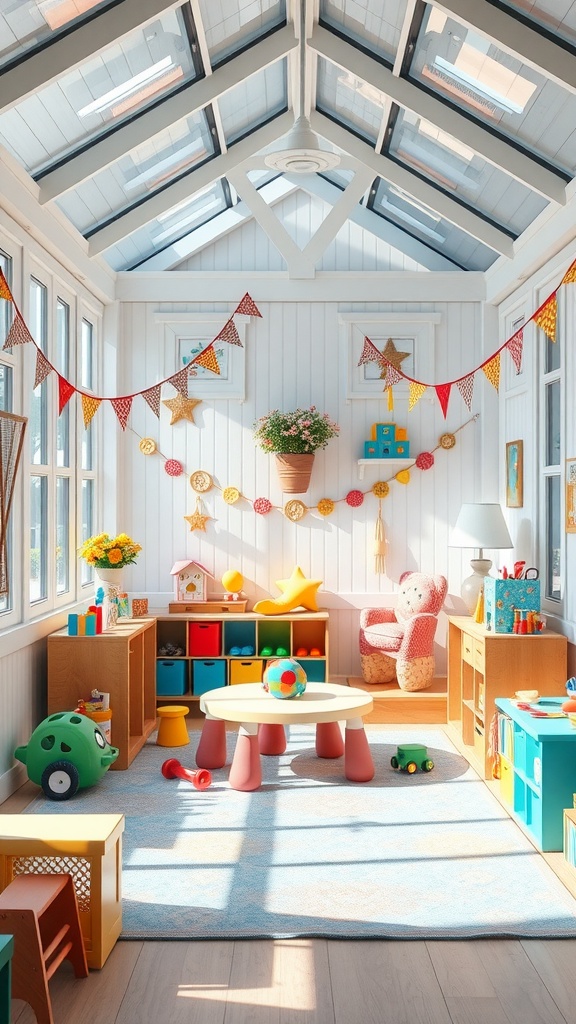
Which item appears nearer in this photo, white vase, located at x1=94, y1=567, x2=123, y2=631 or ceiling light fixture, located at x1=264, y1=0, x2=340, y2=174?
ceiling light fixture, located at x1=264, y1=0, x2=340, y2=174

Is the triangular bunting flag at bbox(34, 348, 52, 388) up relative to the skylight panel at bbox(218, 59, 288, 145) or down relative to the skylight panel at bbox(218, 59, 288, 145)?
down

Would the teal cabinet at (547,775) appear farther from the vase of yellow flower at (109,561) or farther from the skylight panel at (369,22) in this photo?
the skylight panel at (369,22)

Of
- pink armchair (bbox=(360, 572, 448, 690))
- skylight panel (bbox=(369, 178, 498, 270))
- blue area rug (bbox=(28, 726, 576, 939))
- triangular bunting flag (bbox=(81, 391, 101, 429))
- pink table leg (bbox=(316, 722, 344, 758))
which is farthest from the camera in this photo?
skylight panel (bbox=(369, 178, 498, 270))

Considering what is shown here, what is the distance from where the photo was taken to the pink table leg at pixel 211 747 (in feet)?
16.5

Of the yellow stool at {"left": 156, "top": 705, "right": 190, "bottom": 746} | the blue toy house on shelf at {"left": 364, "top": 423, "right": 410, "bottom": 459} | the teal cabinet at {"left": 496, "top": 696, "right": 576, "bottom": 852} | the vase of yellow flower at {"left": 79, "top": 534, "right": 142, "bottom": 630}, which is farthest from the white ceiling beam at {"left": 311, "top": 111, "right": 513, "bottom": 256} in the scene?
the yellow stool at {"left": 156, "top": 705, "right": 190, "bottom": 746}

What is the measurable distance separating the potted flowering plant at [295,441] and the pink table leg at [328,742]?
1.94 meters

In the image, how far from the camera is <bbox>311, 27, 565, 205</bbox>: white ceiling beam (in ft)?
16.0

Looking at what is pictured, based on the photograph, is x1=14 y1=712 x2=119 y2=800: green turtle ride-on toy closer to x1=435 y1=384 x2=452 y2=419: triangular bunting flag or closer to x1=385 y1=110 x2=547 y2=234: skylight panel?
x1=435 y1=384 x2=452 y2=419: triangular bunting flag

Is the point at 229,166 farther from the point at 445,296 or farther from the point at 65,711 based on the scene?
the point at 65,711

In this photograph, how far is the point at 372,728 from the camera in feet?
19.5

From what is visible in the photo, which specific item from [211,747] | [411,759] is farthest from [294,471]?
[411,759]

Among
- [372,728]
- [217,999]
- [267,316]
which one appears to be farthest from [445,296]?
[217,999]

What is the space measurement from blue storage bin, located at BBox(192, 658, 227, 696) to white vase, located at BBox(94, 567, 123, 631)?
99 cm

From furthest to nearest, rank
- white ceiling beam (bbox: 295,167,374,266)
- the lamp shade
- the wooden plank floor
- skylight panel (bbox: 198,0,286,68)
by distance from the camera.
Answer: white ceiling beam (bbox: 295,167,374,266), the lamp shade, skylight panel (bbox: 198,0,286,68), the wooden plank floor
